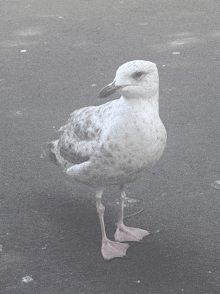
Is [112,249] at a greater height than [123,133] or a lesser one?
lesser

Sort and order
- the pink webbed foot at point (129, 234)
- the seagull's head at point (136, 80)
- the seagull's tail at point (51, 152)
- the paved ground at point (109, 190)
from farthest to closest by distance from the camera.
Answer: the seagull's tail at point (51, 152)
the pink webbed foot at point (129, 234)
the paved ground at point (109, 190)
the seagull's head at point (136, 80)

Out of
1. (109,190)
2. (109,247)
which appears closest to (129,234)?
(109,247)

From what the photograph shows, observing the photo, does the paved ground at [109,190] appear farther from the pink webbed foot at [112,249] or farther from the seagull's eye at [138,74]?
the seagull's eye at [138,74]

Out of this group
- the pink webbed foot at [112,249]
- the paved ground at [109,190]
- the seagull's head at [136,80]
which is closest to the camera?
the seagull's head at [136,80]

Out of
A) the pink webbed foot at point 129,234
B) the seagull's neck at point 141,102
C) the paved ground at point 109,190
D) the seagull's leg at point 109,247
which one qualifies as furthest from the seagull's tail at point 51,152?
the seagull's neck at point 141,102

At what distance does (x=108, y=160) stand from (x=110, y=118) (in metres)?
0.32

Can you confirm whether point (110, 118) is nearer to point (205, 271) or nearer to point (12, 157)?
point (205, 271)

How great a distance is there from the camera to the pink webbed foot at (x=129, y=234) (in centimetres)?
409

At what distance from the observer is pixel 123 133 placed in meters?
3.45

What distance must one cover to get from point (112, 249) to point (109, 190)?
1.03 metres

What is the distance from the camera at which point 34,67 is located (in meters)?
7.96

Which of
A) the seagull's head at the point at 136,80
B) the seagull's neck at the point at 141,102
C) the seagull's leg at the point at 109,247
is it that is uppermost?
the seagull's head at the point at 136,80

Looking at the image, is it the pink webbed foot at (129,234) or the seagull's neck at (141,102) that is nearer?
the seagull's neck at (141,102)

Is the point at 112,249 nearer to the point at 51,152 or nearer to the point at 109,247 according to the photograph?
the point at 109,247
